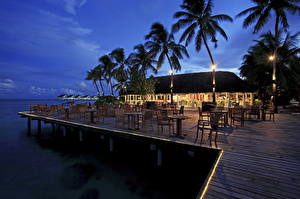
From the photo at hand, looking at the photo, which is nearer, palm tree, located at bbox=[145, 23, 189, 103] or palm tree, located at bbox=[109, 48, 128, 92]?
palm tree, located at bbox=[145, 23, 189, 103]

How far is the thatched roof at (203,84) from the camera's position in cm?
1775

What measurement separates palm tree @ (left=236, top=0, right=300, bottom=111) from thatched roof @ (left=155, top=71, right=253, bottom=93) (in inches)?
231

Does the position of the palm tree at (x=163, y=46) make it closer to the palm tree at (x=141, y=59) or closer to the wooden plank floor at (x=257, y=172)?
the palm tree at (x=141, y=59)

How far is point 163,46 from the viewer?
53.9 ft

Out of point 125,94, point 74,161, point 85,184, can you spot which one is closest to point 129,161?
point 85,184

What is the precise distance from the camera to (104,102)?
46.9ft

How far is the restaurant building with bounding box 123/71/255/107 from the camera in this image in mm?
17203

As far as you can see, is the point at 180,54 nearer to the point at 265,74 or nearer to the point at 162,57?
the point at 162,57

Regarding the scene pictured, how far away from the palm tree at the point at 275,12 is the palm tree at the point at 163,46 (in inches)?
272

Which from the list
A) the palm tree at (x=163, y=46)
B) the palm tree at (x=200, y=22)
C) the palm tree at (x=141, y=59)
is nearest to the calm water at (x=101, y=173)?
the palm tree at (x=200, y=22)

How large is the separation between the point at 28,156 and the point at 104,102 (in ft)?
24.6

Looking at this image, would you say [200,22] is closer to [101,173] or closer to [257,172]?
[257,172]

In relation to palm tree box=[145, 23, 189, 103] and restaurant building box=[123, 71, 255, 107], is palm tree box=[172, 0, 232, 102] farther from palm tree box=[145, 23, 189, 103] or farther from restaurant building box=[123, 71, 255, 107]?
restaurant building box=[123, 71, 255, 107]

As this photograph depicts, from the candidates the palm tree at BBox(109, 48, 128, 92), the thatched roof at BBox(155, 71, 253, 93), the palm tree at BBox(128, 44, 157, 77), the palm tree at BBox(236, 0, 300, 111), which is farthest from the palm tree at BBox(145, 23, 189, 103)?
the palm tree at BBox(109, 48, 128, 92)
